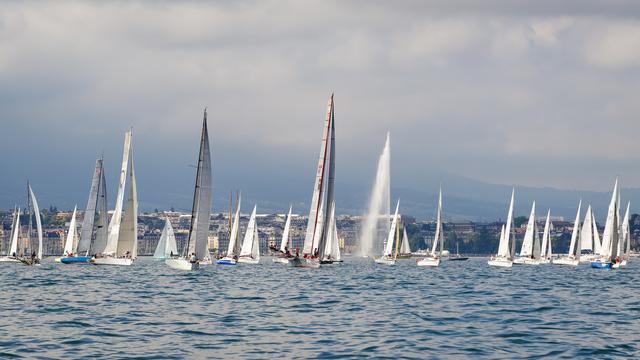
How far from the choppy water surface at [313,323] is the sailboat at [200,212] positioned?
23294mm

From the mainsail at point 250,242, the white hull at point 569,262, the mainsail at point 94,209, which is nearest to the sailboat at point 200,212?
the mainsail at point 94,209

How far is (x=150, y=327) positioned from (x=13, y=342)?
4679 mm

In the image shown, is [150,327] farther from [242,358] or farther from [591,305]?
[591,305]

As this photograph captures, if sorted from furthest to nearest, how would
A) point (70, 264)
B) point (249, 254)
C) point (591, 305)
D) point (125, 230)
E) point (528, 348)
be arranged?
1. point (249, 254)
2. point (70, 264)
3. point (125, 230)
4. point (591, 305)
5. point (528, 348)

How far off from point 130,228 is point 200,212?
636 inches

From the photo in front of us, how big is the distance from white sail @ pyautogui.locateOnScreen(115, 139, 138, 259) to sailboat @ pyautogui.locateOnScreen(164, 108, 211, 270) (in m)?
12.2

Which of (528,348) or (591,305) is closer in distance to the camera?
(528,348)

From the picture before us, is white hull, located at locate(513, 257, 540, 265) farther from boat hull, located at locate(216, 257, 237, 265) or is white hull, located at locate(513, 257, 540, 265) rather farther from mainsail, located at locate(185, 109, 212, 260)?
mainsail, located at locate(185, 109, 212, 260)

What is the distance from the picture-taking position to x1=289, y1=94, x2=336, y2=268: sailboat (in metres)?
80.9

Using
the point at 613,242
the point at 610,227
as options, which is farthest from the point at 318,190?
the point at 610,227

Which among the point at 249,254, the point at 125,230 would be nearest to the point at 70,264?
the point at 125,230

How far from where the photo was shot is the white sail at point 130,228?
8762 centimetres

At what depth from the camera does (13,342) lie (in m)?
27.0

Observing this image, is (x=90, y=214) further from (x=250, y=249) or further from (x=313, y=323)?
(x=313, y=323)
